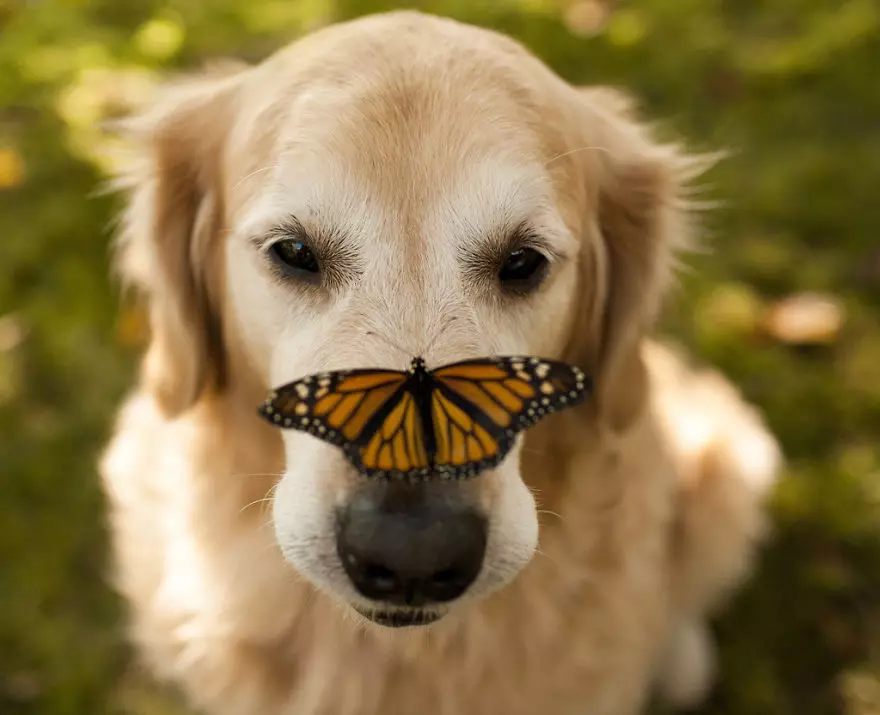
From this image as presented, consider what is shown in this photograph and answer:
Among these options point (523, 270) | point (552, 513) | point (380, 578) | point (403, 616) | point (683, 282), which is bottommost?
point (683, 282)

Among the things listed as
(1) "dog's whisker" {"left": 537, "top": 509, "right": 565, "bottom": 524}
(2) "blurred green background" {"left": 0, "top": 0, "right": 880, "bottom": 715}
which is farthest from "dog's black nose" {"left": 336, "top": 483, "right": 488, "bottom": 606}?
(2) "blurred green background" {"left": 0, "top": 0, "right": 880, "bottom": 715}

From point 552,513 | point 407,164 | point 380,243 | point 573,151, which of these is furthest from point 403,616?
point 573,151

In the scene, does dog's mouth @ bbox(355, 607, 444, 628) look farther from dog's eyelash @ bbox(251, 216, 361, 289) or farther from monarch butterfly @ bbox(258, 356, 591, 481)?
dog's eyelash @ bbox(251, 216, 361, 289)

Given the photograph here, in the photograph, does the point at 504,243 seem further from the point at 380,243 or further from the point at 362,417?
the point at 362,417

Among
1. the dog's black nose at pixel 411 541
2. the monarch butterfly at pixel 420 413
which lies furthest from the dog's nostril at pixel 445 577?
the monarch butterfly at pixel 420 413

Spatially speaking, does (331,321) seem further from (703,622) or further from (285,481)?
(703,622)

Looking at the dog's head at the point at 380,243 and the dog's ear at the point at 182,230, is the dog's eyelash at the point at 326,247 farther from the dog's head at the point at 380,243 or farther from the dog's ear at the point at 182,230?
the dog's ear at the point at 182,230

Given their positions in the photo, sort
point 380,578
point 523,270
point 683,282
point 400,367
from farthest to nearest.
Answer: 1. point 683,282
2. point 523,270
3. point 400,367
4. point 380,578
